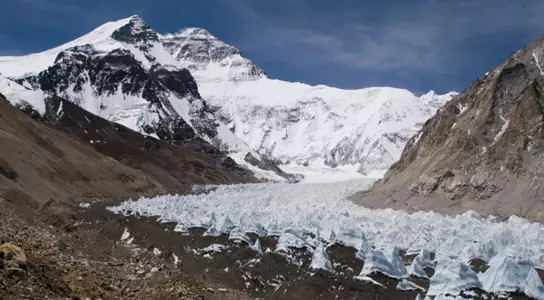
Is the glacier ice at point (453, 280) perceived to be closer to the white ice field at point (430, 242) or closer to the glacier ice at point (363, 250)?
the white ice field at point (430, 242)

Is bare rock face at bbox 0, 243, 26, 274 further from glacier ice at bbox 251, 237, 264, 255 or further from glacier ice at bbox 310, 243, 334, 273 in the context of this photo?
glacier ice at bbox 251, 237, 264, 255

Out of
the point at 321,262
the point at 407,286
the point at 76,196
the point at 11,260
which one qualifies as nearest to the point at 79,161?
the point at 76,196

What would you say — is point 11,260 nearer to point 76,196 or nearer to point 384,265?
point 384,265

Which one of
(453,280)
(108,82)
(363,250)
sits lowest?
(363,250)

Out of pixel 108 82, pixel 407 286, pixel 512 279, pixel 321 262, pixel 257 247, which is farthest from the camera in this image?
pixel 108 82

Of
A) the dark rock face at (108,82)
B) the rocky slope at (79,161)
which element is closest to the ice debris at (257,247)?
the rocky slope at (79,161)

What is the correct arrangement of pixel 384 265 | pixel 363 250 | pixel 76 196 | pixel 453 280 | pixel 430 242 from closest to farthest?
pixel 453 280 < pixel 384 265 < pixel 363 250 < pixel 430 242 < pixel 76 196

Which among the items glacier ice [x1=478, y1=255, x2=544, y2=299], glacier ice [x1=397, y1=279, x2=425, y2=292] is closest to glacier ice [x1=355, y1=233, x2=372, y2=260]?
glacier ice [x1=397, y1=279, x2=425, y2=292]

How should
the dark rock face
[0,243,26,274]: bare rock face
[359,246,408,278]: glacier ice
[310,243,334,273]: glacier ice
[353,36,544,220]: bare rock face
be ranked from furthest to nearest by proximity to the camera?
the dark rock face, [353,36,544,220]: bare rock face, [310,243,334,273]: glacier ice, [359,246,408,278]: glacier ice, [0,243,26,274]: bare rock face

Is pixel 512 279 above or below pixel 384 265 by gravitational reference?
above
